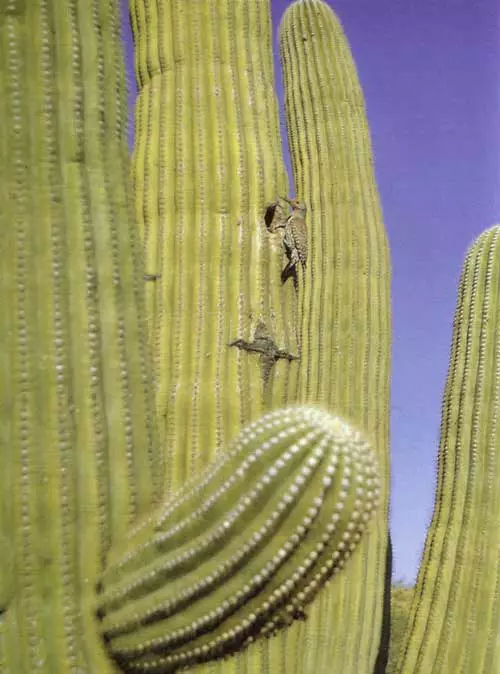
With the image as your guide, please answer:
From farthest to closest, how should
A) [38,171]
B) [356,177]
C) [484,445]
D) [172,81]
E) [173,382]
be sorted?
1. [356,177]
2. [484,445]
3. [172,81]
4. [173,382]
5. [38,171]

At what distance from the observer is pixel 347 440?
2100 mm

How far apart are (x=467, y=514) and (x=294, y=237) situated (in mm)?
2024

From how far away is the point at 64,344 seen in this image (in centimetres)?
225

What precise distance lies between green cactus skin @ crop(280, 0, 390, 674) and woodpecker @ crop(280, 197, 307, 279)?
1.08 m

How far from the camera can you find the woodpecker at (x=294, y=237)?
4.16m

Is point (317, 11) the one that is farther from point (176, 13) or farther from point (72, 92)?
point (72, 92)

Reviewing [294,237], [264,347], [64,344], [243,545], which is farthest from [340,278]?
[243,545]

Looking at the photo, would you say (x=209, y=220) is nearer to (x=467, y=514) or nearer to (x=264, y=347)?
(x=264, y=347)

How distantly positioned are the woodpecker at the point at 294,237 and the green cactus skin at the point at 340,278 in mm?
1078

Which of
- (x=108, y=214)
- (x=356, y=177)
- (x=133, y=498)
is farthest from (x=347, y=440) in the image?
(x=356, y=177)

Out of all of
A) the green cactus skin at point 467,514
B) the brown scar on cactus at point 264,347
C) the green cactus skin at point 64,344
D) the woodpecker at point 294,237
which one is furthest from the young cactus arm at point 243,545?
the green cactus skin at point 467,514

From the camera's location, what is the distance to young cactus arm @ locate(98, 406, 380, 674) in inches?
81.1

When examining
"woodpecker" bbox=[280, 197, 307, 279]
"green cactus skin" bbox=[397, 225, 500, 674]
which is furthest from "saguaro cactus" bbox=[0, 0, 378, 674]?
"green cactus skin" bbox=[397, 225, 500, 674]

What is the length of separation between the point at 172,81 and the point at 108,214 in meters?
1.98
